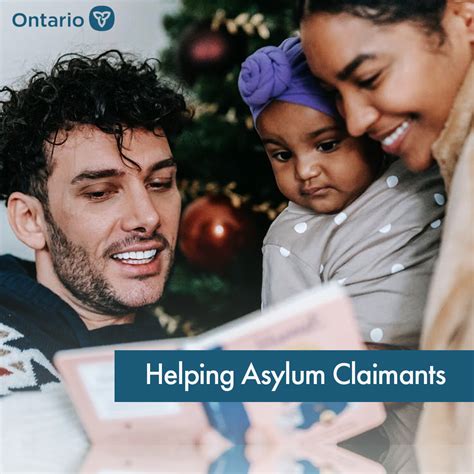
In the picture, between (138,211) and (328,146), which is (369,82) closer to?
(328,146)

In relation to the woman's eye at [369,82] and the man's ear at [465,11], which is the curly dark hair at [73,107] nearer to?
the woman's eye at [369,82]

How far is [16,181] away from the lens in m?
1.55

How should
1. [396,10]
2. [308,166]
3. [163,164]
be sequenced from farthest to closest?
[163,164]
[308,166]
[396,10]

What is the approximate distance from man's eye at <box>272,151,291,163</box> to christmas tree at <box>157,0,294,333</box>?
0.06 metres

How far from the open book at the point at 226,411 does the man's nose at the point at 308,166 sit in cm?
19

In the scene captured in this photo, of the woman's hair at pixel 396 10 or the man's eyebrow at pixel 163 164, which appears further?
the man's eyebrow at pixel 163 164

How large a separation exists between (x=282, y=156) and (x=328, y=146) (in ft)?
0.28

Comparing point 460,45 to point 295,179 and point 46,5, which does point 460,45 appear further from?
point 46,5

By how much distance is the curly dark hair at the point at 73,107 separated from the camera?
1.52 metres

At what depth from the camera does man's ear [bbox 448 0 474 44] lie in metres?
1.33

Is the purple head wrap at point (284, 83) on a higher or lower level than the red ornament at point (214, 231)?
higher

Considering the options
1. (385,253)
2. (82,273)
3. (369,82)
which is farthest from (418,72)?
(82,273)

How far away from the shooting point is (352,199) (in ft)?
4.83

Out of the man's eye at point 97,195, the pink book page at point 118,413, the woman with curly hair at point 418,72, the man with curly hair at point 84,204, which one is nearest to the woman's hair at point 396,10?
the woman with curly hair at point 418,72
